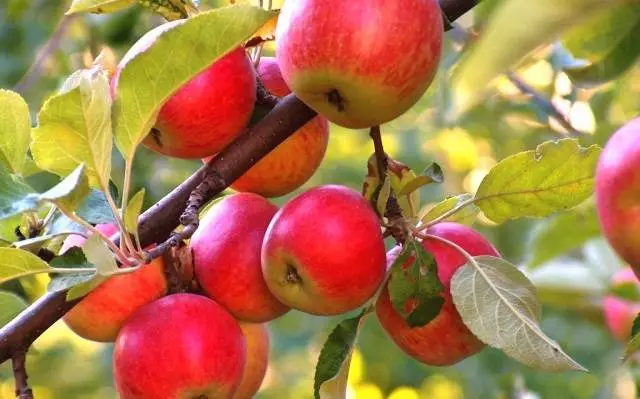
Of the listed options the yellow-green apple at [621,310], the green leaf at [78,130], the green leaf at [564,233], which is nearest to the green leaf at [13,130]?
the green leaf at [78,130]

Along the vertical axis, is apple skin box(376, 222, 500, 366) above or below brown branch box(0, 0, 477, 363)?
below

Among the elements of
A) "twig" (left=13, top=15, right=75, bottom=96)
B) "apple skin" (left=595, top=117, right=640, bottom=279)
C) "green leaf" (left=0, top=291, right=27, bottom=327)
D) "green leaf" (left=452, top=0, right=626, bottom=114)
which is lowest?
"twig" (left=13, top=15, right=75, bottom=96)

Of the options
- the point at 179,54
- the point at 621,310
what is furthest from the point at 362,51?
the point at 621,310

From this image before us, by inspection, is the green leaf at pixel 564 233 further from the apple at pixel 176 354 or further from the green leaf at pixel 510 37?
the green leaf at pixel 510 37

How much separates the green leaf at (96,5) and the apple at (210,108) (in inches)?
3.9

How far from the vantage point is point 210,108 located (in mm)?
1092

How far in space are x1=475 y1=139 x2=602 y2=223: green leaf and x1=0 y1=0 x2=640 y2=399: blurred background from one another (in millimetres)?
586

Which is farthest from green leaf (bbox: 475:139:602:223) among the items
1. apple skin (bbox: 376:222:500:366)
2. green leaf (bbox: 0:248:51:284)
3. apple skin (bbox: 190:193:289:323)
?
green leaf (bbox: 0:248:51:284)

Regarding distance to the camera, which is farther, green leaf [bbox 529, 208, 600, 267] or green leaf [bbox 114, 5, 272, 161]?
green leaf [bbox 529, 208, 600, 267]

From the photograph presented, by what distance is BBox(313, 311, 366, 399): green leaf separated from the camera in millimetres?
1079

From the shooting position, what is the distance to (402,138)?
110 inches

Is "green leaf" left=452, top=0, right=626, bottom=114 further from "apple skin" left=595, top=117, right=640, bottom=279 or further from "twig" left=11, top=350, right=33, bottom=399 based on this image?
"twig" left=11, top=350, right=33, bottom=399

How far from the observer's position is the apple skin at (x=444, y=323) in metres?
1.12

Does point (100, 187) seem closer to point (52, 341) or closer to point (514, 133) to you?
point (514, 133)
